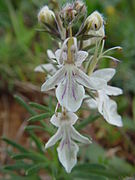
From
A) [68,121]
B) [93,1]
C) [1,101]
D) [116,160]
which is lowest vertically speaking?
[116,160]

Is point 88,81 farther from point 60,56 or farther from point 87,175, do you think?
point 87,175

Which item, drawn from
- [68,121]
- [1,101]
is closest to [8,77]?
[1,101]

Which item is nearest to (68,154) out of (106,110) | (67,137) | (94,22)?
(67,137)

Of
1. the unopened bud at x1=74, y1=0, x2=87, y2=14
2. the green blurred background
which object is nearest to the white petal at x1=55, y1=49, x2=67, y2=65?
the unopened bud at x1=74, y1=0, x2=87, y2=14

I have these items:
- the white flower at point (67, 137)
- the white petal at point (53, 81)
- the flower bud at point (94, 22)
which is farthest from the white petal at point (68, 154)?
the flower bud at point (94, 22)

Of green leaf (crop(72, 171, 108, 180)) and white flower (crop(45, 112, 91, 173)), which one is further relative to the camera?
green leaf (crop(72, 171, 108, 180))

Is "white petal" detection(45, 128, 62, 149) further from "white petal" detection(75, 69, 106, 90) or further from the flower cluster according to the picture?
"white petal" detection(75, 69, 106, 90)

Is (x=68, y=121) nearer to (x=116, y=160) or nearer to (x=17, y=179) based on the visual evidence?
(x=17, y=179)
